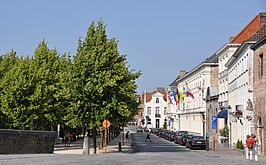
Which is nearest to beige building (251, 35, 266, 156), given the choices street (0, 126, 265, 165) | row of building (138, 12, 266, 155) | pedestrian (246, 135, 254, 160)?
row of building (138, 12, 266, 155)

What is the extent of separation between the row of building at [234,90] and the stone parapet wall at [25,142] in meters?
13.9

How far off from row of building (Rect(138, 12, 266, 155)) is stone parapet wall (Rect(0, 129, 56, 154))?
546 inches

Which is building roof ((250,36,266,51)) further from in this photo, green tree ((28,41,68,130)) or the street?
green tree ((28,41,68,130))

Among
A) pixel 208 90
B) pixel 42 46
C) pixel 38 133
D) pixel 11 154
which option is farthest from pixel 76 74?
pixel 208 90

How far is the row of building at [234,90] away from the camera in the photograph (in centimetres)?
4194

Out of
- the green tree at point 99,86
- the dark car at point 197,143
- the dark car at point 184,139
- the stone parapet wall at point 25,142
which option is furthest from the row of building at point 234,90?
the stone parapet wall at point 25,142

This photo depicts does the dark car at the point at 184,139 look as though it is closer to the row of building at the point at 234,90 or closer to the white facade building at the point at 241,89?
the row of building at the point at 234,90

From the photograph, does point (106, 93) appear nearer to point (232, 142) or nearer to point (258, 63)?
point (258, 63)

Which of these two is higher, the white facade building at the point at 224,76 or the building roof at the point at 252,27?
the building roof at the point at 252,27

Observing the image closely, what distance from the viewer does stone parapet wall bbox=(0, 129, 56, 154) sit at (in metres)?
32.3

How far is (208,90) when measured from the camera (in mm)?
80375

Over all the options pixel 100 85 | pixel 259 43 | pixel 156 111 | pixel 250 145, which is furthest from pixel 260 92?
pixel 156 111

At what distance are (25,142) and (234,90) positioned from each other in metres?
29.3

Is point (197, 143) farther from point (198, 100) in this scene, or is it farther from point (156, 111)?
point (156, 111)
